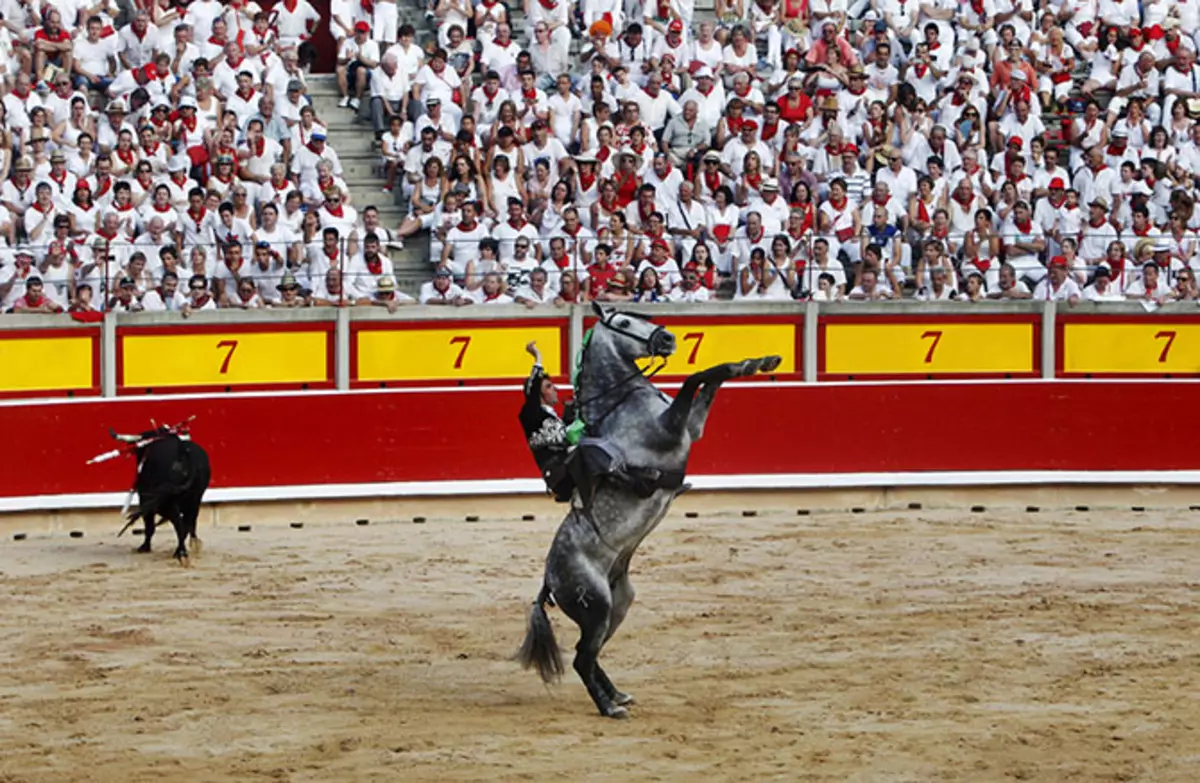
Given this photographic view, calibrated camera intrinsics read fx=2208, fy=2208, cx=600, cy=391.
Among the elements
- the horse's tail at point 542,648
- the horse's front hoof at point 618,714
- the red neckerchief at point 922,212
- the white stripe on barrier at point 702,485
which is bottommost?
the white stripe on barrier at point 702,485

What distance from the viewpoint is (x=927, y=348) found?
17250 millimetres

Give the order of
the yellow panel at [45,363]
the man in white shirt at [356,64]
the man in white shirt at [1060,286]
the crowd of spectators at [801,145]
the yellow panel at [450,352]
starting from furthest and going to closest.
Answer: the man in white shirt at [356,64] < the man in white shirt at [1060,286] < the crowd of spectators at [801,145] < the yellow panel at [450,352] < the yellow panel at [45,363]

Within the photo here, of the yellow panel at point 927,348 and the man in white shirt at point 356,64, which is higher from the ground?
the man in white shirt at point 356,64

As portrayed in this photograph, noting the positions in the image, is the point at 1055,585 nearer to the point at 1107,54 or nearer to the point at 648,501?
the point at 648,501

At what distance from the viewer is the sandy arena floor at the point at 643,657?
893cm

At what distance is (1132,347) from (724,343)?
3283mm

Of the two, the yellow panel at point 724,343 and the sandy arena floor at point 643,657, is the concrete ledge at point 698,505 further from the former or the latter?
the yellow panel at point 724,343

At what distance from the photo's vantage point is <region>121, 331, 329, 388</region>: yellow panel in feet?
52.0

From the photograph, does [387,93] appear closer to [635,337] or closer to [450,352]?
[450,352]

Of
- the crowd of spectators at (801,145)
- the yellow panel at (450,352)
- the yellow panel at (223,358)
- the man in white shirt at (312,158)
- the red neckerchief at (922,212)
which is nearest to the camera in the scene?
the yellow panel at (223,358)

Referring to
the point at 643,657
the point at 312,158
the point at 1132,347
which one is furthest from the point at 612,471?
→ the point at 1132,347

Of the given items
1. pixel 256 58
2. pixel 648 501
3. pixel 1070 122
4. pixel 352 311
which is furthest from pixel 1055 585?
pixel 256 58

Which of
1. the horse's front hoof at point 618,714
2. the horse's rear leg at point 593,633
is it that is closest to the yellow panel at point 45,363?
the horse's rear leg at point 593,633

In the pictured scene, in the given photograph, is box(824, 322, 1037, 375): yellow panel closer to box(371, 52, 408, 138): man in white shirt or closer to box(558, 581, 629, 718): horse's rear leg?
box(371, 52, 408, 138): man in white shirt
